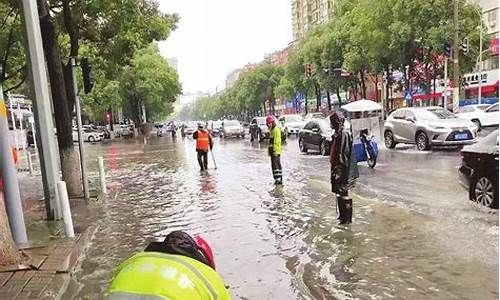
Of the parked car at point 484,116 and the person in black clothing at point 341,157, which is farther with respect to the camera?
the parked car at point 484,116

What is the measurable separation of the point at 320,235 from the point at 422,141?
41.1ft

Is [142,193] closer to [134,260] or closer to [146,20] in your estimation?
[146,20]

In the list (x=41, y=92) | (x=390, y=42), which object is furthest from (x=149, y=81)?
(x=41, y=92)

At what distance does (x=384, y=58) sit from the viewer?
114ft

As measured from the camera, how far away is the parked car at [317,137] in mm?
20047

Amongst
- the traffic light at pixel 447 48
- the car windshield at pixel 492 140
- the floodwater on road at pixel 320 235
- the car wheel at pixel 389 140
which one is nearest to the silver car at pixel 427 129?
the car wheel at pixel 389 140

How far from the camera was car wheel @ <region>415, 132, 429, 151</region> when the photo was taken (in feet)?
61.2

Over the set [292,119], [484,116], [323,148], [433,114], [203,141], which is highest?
[433,114]

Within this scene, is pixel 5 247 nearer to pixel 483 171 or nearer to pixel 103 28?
pixel 483 171

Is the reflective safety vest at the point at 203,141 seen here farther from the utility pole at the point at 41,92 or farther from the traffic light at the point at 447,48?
the traffic light at the point at 447,48

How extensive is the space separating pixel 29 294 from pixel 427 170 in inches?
413

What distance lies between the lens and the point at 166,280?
2.07 meters

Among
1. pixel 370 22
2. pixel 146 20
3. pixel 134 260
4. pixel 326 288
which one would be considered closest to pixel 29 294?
pixel 326 288

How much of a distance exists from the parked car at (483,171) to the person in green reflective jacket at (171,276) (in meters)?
6.95
